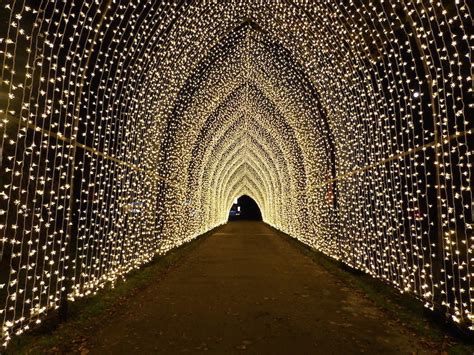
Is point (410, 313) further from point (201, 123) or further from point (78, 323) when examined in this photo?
point (201, 123)

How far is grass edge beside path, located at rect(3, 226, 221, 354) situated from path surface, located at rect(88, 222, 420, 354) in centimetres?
16

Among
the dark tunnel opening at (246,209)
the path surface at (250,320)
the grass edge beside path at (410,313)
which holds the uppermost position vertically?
the dark tunnel opening at (246,209)

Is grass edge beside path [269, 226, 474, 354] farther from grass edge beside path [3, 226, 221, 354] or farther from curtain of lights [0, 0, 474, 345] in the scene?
grass edge beside path [3, 226, 221, 354]

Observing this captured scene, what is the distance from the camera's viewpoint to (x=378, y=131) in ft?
21.9

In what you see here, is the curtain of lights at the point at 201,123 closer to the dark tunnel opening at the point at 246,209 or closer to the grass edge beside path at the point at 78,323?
the grass edge beside path at the point at 78,323

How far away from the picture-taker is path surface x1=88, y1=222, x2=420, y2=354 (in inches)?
154

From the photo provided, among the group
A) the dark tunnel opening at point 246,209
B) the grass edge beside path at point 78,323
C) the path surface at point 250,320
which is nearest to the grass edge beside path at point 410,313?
the path surface at point 250,320

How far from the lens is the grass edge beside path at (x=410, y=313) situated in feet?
12.8

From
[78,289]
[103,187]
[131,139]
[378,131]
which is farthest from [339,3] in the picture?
[78,289]

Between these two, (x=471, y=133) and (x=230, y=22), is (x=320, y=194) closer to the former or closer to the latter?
(x=230, y=22)

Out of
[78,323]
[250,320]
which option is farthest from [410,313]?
[78,323]

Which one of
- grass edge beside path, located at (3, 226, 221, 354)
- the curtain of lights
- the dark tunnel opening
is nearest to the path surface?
grass edge beside path, located at (3, 226, 221, 354)

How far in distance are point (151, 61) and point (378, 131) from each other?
4.50 metres

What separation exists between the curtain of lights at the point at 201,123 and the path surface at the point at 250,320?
0.77 metres
